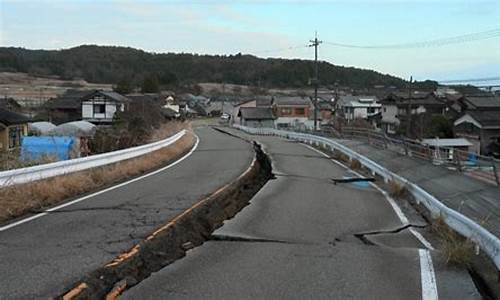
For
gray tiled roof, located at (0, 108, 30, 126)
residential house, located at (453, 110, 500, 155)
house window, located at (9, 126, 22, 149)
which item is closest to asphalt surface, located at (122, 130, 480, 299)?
gray tiled roof, located at (0, 108, 30, 126)

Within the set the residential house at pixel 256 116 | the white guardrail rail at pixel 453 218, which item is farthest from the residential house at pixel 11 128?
the residential house at pixel 256 116

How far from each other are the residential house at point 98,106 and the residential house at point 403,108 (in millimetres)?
38504

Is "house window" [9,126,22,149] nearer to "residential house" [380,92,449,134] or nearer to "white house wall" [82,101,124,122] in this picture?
"white house wall" [82,101,124,122]

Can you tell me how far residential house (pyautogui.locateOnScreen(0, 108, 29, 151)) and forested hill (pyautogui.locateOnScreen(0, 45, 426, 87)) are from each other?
95.2 metres

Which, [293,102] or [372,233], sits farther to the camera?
[293,102]

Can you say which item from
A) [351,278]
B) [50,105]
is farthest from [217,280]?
[50,105]

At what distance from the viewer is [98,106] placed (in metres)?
83.3

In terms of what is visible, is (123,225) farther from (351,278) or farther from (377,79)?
(377,79)

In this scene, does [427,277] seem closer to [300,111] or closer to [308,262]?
[308,262]

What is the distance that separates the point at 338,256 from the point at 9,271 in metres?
4.22

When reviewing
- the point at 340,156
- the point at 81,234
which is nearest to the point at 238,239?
the point at 81,234

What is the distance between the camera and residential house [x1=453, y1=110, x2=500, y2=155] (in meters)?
58.6

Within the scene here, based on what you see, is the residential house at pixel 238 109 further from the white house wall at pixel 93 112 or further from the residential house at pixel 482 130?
the residential house at pixel 482 130

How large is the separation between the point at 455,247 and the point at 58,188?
858cm
